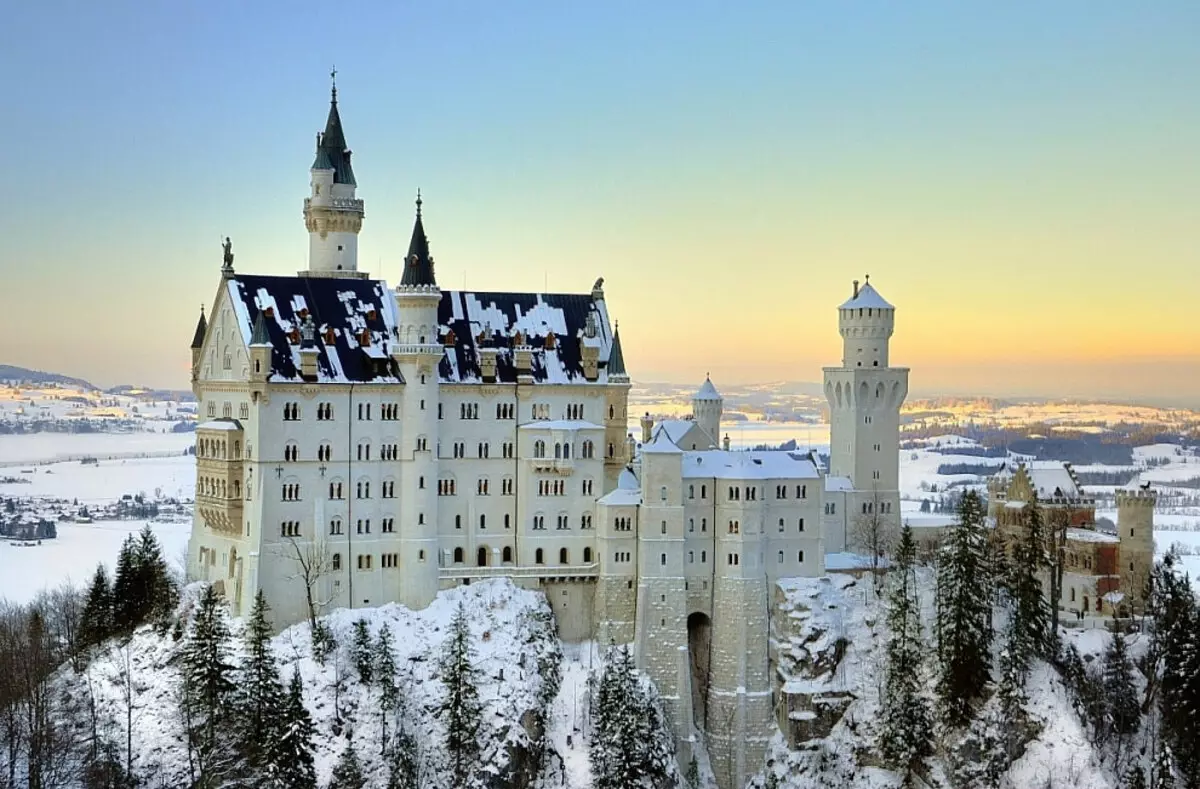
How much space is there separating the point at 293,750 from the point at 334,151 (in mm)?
39895

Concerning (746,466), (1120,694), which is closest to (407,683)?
(746,466)

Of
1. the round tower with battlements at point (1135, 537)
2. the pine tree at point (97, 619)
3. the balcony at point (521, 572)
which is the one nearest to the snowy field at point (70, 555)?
the pine tree at point (97, 619)

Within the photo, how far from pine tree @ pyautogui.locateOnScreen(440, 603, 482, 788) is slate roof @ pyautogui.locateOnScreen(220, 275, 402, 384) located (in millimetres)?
16740

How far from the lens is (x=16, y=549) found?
145125 millimetres

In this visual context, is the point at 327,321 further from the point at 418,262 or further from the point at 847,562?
the point at 847,562

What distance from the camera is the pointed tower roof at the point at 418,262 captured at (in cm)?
9081

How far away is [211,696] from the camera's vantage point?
269ft

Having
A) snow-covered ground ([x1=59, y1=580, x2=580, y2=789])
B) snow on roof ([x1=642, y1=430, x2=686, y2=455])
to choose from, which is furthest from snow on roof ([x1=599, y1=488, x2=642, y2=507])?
snow-covered ground ([x1=59, y1=580, x2=580, y2=789])

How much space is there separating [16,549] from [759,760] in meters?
84.1

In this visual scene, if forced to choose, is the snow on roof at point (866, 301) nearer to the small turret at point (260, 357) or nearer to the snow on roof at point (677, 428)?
the snow on roof at point (677, 428)

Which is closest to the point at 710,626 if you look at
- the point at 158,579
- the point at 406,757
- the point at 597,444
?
the point at 597,444

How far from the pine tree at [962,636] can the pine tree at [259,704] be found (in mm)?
36924

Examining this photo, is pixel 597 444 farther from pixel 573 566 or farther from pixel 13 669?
pixel 13 669

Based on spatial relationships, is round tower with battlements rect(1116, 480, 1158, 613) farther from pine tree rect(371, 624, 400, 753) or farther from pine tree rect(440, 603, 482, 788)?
pine tree rect(371, 624, 400, 753)
